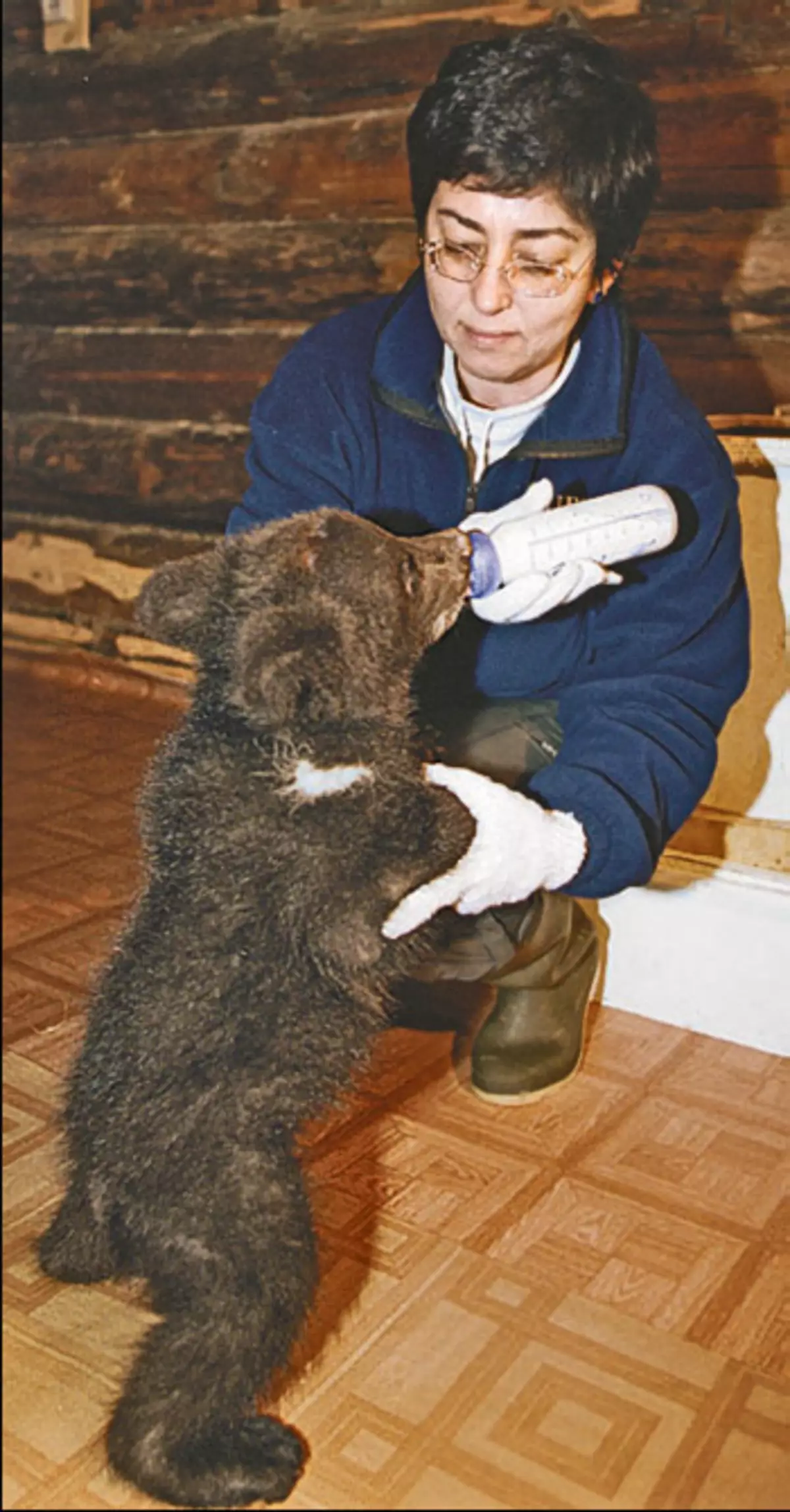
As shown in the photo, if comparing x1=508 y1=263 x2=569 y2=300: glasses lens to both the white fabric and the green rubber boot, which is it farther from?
the green rubber boot

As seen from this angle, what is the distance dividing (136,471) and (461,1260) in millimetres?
981

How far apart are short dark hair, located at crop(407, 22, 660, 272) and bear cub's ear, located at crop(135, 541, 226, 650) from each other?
0.48 m

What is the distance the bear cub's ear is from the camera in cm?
133

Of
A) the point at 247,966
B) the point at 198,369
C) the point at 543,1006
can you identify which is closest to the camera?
the point at 247,966

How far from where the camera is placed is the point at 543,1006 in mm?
1706

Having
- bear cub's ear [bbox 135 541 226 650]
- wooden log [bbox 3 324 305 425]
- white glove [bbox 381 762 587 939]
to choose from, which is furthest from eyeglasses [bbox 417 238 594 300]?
white glove [bbox 381 762 587 939]

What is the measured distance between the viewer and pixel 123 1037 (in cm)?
126

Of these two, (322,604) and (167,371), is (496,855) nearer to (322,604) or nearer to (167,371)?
(322,604)

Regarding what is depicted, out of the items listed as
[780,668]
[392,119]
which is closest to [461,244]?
[392,119]

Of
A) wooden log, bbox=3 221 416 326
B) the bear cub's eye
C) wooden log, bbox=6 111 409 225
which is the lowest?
the bear cub's eye

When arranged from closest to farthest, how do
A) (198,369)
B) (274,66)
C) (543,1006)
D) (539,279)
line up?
(539,279) → (274,66) → (198,369) → (543,1006)

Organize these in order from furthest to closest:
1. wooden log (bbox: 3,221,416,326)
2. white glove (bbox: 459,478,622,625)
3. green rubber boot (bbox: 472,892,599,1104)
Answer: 1. green rubber boot (bbox: 472,892,599,1104)
2. wooden log (bbox: 3,221,416,326)
3. white glove (bbox: 459,478,622,625)

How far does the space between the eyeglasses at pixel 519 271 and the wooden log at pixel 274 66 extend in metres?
0.20

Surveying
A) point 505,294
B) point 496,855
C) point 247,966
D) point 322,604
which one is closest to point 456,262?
point 505,294
